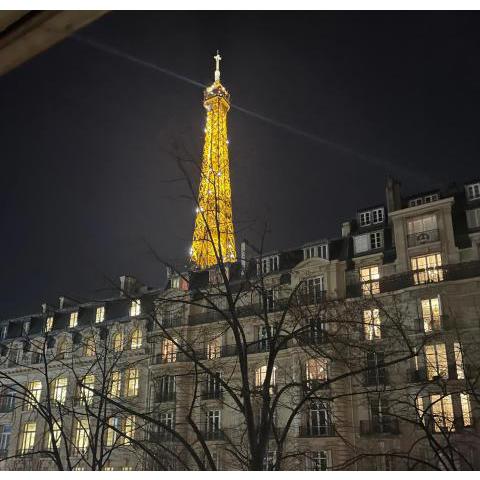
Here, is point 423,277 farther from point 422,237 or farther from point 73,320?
point 73,320

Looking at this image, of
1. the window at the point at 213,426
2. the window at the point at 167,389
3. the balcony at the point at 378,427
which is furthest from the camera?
the window at the point at 167,389

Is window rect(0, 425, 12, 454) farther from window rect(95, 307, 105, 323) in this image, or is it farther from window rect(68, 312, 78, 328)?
window rect(95, 307, 105, 323)

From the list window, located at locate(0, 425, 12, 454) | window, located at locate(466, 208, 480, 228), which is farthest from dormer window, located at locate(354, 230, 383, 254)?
window, located at locate(0, 425, 12, 454)

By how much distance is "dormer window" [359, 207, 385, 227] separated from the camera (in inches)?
844

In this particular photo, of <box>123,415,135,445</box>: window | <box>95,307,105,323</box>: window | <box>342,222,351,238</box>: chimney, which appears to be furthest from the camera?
<box>95,307,105,323</box>: window

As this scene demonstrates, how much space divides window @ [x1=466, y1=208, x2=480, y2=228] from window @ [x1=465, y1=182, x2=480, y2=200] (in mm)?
915

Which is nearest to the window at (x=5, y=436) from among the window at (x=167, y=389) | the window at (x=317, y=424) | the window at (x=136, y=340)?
the window at (x=136, y=340)

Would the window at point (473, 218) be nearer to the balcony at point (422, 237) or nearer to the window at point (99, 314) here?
the balcony at point (422, 237)

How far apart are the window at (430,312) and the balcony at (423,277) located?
628 mm

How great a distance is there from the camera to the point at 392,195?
20.7 m

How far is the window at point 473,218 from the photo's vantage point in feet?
60.7

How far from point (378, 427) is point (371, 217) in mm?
8380
